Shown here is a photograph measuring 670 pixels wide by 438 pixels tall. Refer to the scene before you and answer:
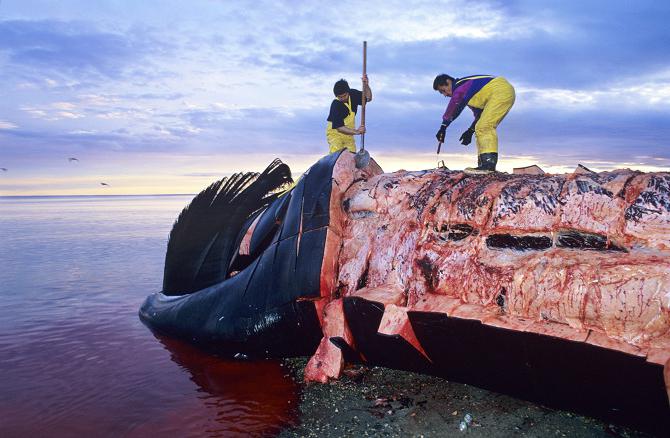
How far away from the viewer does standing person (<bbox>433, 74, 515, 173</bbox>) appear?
21.8 ft

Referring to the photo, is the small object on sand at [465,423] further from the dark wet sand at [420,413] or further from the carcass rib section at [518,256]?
the carcass rib section at [518,256]

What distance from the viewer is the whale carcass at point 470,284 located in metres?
3.01

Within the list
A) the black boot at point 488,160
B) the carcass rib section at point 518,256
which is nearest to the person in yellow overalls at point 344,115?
the black boot at point 488,160

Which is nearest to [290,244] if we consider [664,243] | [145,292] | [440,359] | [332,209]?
[332,209]

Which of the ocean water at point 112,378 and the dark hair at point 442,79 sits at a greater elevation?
the dark hair at point 442,79

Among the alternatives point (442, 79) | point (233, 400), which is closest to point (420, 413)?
point (233, 400)

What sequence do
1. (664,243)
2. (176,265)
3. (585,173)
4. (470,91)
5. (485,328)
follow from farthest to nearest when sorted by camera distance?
(470,91), (176,265), (585,173), (485,328), (664,243)

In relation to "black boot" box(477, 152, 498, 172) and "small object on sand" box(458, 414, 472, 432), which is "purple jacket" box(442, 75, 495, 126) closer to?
"black boot" box(477, 152, 498, 172)

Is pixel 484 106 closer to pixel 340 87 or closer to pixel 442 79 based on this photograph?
pixel 442 79

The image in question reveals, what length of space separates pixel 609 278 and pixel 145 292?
7447 mm

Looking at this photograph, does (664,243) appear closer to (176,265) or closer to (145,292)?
(176,265)

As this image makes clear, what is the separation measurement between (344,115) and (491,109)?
2.67 m

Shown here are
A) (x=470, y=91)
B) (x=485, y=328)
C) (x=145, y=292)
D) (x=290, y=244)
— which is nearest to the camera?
(x=485, y=328)

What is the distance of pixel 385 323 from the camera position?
379cm
